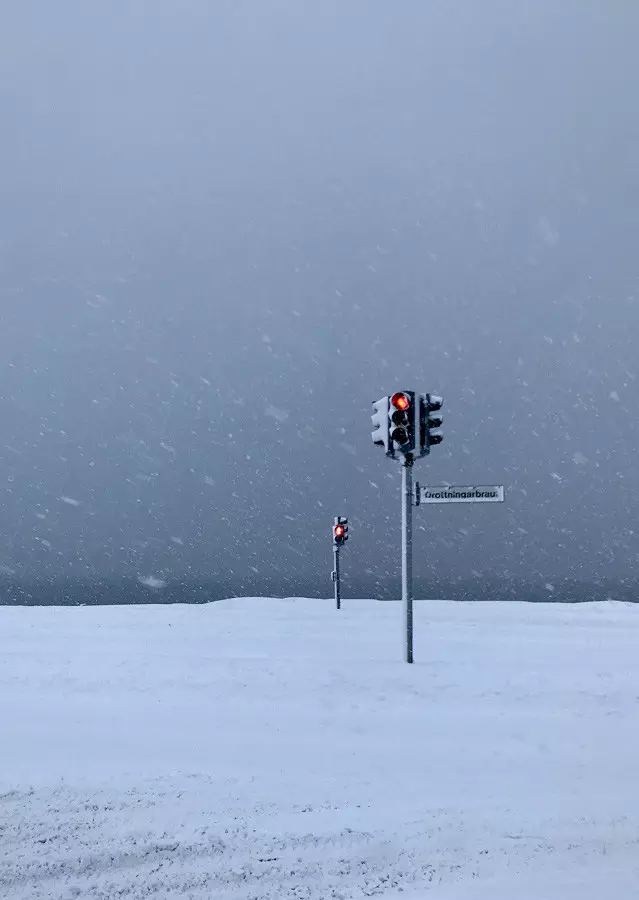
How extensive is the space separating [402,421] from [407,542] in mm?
1700

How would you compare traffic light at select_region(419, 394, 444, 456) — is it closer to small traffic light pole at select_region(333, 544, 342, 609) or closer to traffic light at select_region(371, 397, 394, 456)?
traffic light at select_region(371, 397, 394, 456)

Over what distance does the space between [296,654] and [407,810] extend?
19.7ft

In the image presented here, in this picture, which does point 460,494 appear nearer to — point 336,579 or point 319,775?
point 319,775

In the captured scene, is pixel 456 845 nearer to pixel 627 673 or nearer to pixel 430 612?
pixel 627 673

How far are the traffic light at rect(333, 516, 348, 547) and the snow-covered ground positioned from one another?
1123 centimetres

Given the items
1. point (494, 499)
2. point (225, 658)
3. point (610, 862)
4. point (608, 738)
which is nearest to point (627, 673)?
point (494, 499)

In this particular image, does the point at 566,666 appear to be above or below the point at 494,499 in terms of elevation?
below

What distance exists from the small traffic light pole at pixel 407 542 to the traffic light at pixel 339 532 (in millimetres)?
12163

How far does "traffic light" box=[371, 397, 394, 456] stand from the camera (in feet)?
31.1

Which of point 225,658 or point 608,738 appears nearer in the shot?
point 608,738

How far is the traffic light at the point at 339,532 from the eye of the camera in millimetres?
22062

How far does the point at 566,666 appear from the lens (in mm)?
9711

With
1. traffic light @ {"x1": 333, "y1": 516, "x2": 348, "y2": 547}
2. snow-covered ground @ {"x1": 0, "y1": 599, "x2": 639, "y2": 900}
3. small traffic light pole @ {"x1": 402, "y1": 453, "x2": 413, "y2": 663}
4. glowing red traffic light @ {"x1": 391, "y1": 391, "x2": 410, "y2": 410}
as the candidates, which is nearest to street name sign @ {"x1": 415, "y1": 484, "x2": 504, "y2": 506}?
small traffic light pole @ {"x1": 402, "y1": 453, "x2": 413, "y2": 663}

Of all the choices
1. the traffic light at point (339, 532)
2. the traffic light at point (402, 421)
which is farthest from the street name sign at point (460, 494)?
the traffic light at point (339, 532)
